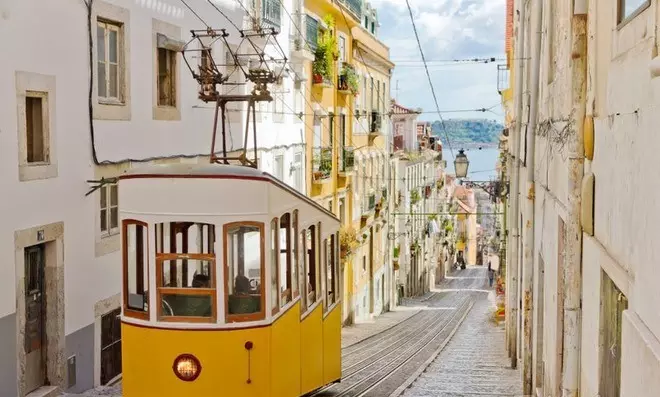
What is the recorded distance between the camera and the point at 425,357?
19172 millimetres

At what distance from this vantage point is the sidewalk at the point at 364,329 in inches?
443

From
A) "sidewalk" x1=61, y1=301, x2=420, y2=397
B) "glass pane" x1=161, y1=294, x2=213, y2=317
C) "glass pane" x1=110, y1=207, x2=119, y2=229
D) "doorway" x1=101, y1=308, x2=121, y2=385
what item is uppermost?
"glass pane" x1=110, y1=207, x2=119, y2=229

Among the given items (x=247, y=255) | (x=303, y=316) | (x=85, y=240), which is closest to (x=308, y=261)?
(x=303, y=316)

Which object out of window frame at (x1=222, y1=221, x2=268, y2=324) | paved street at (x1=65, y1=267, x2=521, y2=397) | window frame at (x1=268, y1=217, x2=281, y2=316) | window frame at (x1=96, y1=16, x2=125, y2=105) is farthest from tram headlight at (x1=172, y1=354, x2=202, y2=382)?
window frame at (x1=96, y1=16, x2=125, y2=105)

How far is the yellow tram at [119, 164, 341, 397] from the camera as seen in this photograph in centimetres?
800

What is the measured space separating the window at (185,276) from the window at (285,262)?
2.70ft

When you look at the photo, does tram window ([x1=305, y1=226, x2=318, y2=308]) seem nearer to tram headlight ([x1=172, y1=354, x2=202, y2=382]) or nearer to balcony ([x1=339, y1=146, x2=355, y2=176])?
tram headlight ([x1=172, y1=354, x2=202, y2=382])

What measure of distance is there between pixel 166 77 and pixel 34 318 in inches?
226

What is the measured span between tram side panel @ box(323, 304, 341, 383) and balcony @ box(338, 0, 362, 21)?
59.2 ft

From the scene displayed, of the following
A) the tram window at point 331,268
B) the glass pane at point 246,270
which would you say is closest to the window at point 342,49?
the tram window at point 331,268

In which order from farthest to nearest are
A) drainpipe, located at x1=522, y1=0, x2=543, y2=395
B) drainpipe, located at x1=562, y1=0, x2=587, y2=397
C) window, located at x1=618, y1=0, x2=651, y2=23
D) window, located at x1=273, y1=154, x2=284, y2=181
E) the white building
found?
window, located at x1=273, y1=154, x2=284, y2=181, drainpipe, located at x1=522, y1=0, x2=543, y2=395, the white building, drainpipe, located at x1=562, y1=0, x2=587, y2=397, window, located at x1=618, y1=0, x2=651, y2=23

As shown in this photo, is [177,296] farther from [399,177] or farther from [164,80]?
[399,177]

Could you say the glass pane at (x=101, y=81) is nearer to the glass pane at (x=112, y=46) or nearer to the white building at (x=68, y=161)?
the white building at (x=68, y=161)

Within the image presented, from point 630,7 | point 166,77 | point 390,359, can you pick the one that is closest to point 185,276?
point 630,7
